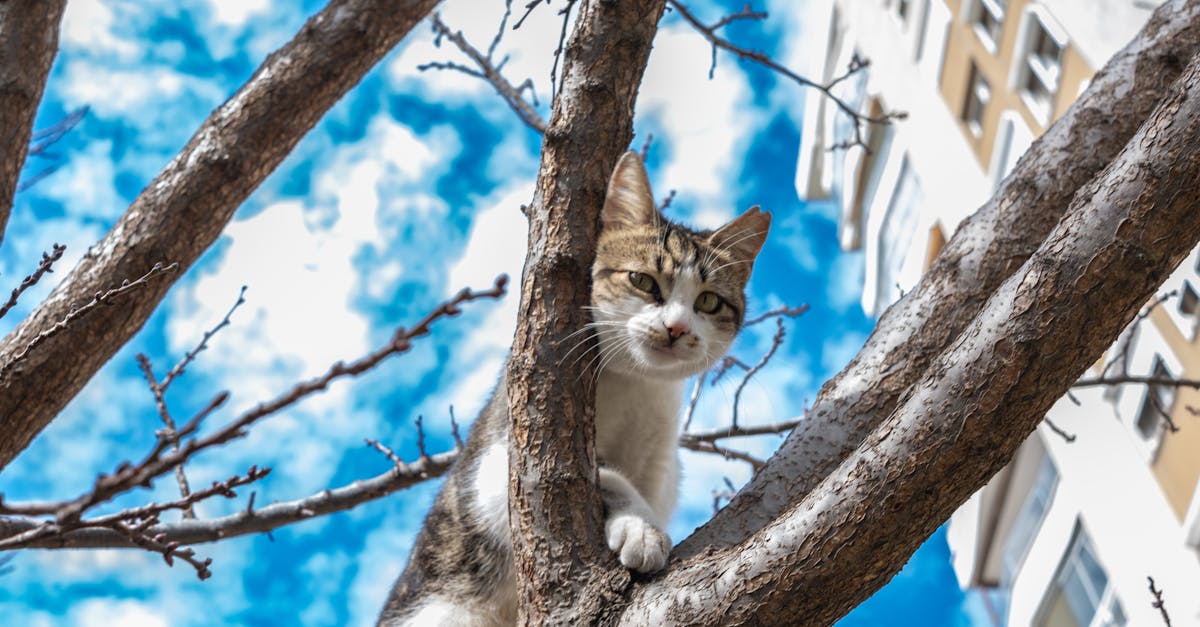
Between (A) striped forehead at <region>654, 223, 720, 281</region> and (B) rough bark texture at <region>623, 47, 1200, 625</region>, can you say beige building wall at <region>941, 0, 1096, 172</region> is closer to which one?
(A) striped forehead at <region>654, 223, 720, 281</region>

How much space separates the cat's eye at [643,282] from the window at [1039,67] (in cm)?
651

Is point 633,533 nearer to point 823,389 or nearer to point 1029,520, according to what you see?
point 823,389

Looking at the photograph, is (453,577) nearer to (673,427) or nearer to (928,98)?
(673,427)

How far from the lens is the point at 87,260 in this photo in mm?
2549

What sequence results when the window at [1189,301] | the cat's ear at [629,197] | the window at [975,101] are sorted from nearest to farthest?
the cat's ear at [629,197], the window at [1189,301], the window at [975,101]

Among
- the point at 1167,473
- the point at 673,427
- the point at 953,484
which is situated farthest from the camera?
the point at 1167,473

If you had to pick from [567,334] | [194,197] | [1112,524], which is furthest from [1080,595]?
[194,197]

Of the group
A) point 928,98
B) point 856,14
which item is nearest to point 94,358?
point 928,98

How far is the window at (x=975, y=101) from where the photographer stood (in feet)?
29.7

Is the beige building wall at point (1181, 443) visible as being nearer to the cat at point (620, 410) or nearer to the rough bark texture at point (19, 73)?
the cat at point (620, 410)

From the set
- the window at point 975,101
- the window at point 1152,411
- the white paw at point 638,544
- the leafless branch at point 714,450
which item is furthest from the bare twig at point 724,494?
the window at point 975,101

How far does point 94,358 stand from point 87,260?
28 cm

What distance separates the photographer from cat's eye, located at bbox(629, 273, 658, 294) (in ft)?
8.02

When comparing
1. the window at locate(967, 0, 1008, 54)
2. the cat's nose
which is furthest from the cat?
the window at locate(967, 0, 1008, 54)
